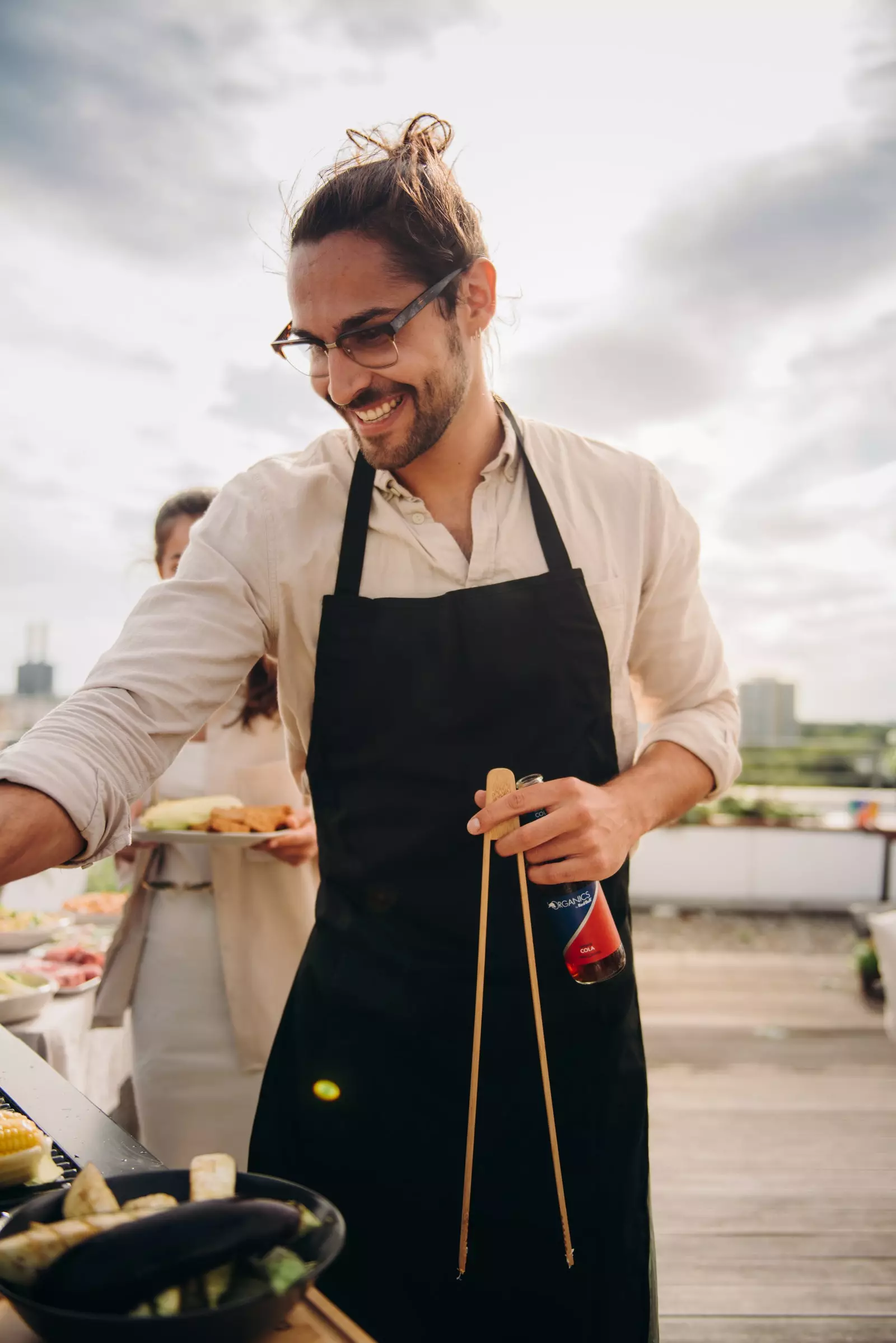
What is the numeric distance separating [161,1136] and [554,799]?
5.59 feet

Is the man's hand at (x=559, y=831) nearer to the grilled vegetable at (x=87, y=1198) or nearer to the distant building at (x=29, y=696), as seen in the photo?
the grilled vegetable at (x=87, y=1198)

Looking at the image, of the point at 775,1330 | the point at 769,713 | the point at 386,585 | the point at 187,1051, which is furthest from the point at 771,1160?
the point at 769,713

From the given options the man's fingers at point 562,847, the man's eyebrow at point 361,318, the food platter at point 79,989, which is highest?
the man's eyebrow at point 361,318

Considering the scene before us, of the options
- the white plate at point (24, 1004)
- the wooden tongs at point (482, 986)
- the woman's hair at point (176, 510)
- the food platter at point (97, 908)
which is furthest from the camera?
the food platter at point (97, 908)

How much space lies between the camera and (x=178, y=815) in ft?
7.43

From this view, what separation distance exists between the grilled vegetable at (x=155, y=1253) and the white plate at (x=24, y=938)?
8.01 ft

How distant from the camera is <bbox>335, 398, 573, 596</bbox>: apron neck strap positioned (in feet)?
4.56

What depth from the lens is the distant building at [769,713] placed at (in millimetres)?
9906

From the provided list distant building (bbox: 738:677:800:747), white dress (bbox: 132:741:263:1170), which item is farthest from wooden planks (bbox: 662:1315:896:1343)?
distant building (bbox: 738:677:800:747)

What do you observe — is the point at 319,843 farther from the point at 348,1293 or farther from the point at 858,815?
the point at 858,815

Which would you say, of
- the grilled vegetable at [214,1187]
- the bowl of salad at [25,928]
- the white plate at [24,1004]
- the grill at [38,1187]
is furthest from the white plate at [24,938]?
the grilled vegetable at [214,1187]

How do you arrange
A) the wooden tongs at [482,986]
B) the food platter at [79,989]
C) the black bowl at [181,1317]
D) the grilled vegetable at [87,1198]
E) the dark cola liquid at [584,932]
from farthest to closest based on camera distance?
the food platter at [79,989] → the dark cola liquid at [584,932] → the wooden tongs at [482,986] → the grilled vegetable at [87,1198] → the black bowl at [181,1317]

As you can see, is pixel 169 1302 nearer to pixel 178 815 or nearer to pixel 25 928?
pixel 178 815

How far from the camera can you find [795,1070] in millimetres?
4887
